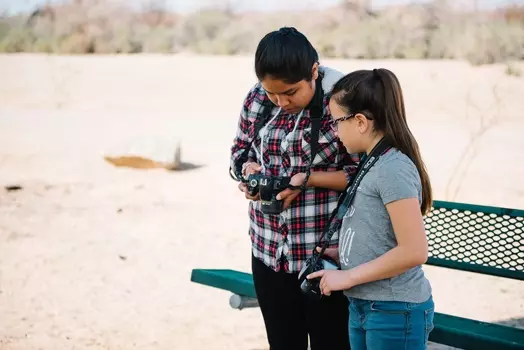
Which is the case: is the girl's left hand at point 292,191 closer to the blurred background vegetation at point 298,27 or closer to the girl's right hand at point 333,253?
the girl's right hand at point 333,253

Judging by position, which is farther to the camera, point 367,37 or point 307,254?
point 367,37

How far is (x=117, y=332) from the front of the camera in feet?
14.6

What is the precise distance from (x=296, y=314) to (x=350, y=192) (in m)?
0.57

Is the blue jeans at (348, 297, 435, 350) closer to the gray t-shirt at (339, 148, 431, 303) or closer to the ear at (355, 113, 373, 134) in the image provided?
the gray t-shirt at (339, 148, 431, 303)

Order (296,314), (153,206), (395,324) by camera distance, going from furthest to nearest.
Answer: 1. (153,206)
2. (296,314)
3. (395,324)

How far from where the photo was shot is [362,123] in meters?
2.19

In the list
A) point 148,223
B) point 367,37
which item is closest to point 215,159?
point 148,223

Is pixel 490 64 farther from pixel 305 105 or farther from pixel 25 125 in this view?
pixel 305 105

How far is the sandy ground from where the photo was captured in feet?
15.2

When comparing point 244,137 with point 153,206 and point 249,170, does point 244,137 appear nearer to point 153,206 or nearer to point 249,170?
point 249,170

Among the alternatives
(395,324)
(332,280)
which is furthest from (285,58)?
(395,324)

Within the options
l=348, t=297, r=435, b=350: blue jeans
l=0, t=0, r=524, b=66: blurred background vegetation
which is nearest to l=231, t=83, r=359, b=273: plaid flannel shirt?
l=348, t=297, r=435, b=350: blue jeans

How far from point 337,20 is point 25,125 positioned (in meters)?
16.4

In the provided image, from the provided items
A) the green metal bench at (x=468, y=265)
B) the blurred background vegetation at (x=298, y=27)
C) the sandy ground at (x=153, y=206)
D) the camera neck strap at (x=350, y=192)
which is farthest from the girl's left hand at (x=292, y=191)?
the blurred background vegetation at (x=298, y=27)
